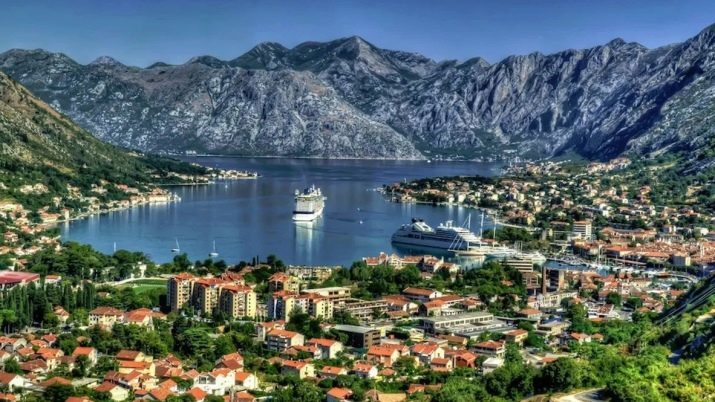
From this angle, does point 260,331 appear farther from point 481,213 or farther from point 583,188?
point 583,188

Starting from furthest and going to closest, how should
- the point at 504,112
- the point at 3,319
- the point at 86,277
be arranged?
the point at 504,112 < the point at 86,277 < the point at 3,319

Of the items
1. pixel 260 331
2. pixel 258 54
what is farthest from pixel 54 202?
pixel 258 54

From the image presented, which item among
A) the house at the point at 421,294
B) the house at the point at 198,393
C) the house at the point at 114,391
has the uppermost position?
the house at the point at 421,294

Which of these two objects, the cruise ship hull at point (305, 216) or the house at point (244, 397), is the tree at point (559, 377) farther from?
the cruise ship hull at point (305, 216)

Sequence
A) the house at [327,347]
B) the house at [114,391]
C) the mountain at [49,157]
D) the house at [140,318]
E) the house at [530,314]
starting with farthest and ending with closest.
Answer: the mountain at [49,157] → the house at [530,314] → the house at [140,318] → the house at [327,347] → the house at [114,391]

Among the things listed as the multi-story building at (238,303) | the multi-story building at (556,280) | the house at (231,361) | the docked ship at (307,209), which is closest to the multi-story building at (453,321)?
the multi-story building at (238,303)

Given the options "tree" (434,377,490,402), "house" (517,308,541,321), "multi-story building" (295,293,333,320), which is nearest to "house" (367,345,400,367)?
"tree" (434,377,490,402)

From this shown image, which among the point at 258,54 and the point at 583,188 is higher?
the point at 258,54

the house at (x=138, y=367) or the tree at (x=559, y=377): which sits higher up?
the tree at (x=559, y=377)
